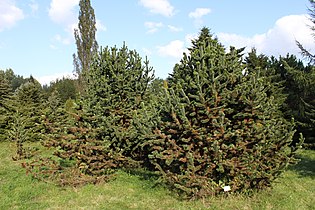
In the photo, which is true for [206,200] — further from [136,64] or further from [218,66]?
[136,64]

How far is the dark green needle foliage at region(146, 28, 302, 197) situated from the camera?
5.48m

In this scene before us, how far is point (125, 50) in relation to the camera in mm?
8477

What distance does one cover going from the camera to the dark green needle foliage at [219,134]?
18.0ft

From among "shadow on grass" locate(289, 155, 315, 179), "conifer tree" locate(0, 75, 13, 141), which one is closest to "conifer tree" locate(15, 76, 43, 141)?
"conifer tree" locate(0, 75, 13, 141)

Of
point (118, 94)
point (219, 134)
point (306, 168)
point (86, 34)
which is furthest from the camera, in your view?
point (86, 34)

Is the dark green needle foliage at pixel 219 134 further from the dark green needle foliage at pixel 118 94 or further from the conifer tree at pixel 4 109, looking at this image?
the conifer tree at pixel 4 109

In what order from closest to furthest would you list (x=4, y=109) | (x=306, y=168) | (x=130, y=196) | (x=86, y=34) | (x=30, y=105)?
(x=130, y=196)
(x=306, y=168)
(x=30, y=105)
(x=4, y=109)
(x=86, y=34)

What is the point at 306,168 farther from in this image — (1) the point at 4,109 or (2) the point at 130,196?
(1) the point at 4,109

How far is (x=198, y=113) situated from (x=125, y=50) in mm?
3736

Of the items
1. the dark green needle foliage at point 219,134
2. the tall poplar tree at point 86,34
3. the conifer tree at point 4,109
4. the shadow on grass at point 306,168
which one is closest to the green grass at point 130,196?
the dark green needle foliage at point 219,134

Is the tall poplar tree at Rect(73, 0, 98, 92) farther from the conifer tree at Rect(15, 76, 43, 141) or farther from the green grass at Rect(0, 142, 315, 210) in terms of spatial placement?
the green grass at Rect(0, 142, 315, 210)

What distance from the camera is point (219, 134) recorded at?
215 inches

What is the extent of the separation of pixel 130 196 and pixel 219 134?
2336mm

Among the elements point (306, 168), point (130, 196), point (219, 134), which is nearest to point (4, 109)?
point (130, 196)
